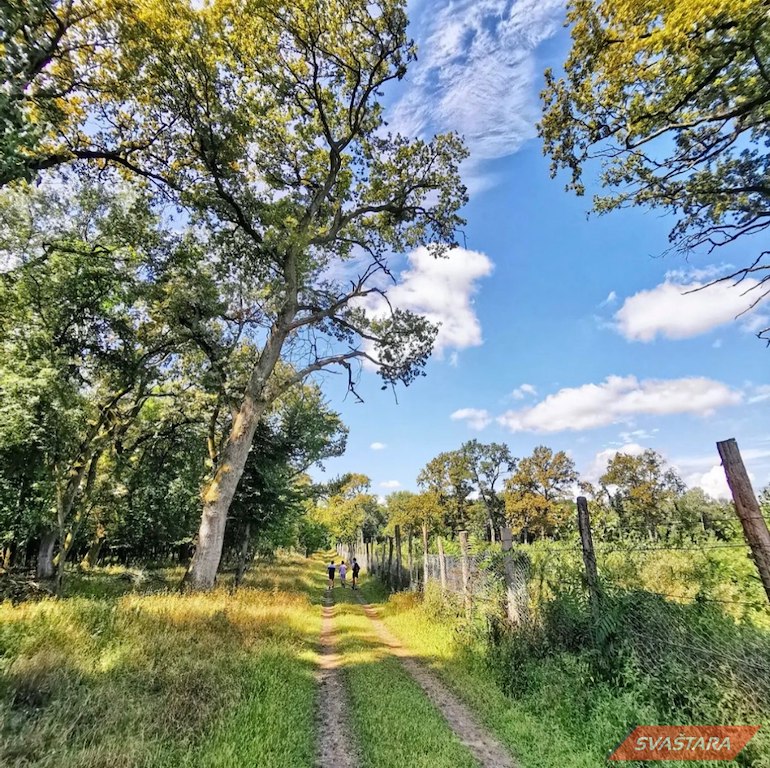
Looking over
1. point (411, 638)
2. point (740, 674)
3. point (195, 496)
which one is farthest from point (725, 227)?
point (195, 496)

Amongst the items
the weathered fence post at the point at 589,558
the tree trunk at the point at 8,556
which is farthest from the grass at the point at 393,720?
the tree trunk at the point at 8,556

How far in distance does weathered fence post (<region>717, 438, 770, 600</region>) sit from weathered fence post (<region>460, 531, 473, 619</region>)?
624 centimetres

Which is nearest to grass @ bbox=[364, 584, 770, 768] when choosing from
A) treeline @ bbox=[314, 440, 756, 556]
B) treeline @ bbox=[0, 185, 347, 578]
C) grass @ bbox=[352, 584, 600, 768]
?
grass @ bbox=[352, 584, 600, 768]

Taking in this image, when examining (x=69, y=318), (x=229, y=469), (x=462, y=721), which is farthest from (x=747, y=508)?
(x=69, y=318)

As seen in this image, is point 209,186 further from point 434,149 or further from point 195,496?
point 195,496

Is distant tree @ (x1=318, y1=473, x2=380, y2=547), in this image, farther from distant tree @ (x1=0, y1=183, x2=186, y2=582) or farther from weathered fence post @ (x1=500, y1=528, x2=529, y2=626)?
weathered fence post @ (x1=500, y1=528, x2=529, y2=626)

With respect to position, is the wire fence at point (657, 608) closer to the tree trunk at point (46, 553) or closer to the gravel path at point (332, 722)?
the gravel path at point (332, 722)

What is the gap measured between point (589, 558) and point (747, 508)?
2.37 metres

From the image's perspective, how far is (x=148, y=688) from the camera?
521 centimetres

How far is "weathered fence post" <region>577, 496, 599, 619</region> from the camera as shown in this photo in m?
5.61

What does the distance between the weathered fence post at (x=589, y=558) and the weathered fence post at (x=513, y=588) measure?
58.0 inches

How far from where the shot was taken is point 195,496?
58.5 feet

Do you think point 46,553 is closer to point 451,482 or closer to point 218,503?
point 218,503

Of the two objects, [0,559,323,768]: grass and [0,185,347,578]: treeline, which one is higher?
[0,185,347,578]: treeline
